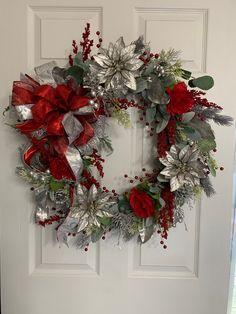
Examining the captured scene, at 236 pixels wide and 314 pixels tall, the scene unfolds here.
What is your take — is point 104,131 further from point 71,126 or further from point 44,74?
point 44,74

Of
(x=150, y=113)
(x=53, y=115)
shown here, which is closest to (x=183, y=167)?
(x=150, y=113)

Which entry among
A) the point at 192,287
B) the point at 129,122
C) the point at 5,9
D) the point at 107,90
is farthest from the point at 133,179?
the point at 5,9

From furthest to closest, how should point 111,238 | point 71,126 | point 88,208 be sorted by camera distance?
1. point 111,238
2. point 88,208
3. point 71,126

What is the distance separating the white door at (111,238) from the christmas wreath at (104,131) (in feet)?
0.25

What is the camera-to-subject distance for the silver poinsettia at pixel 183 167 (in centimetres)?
111

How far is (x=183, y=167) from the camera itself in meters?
1.12

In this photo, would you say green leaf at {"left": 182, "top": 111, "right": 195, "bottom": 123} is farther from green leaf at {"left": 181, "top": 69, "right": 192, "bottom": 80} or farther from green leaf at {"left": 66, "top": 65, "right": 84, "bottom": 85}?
green leaf at {"left": 66, "top": 65, "right": 84, "bottom": 85}

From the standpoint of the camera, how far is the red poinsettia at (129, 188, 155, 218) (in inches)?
44.3

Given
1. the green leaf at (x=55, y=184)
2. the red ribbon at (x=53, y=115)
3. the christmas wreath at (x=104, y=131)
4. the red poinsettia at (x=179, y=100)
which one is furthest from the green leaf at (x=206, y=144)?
the green leaf at (x=55, y=184)

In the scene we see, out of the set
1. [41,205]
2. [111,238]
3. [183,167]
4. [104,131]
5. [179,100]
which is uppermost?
[179,100]

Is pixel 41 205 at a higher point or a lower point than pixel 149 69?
lower

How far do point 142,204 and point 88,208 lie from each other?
0.18m

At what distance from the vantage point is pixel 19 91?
1084mm

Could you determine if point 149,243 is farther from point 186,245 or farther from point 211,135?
point 211,135
